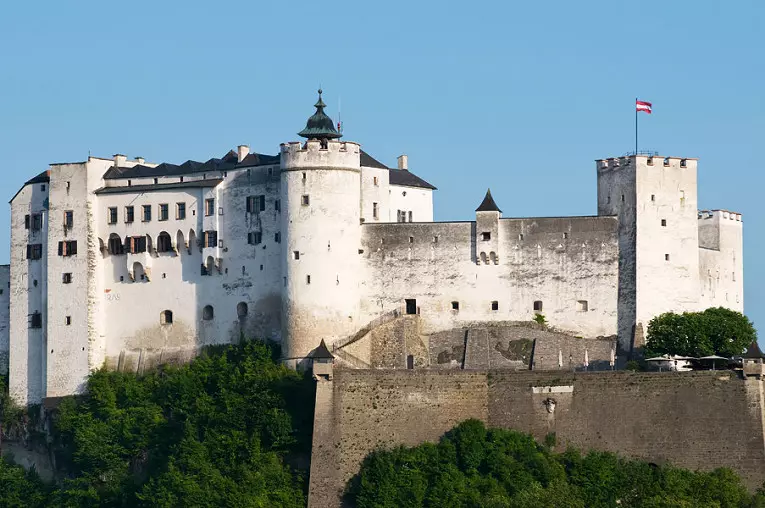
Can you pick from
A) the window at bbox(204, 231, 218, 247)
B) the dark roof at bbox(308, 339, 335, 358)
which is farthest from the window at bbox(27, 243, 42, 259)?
the dark roof at bbox(308, 339, 335, 358)

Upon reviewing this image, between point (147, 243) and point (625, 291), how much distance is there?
2077cm

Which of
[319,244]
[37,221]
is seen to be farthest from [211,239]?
[37,221]

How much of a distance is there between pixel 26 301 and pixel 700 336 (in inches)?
1191

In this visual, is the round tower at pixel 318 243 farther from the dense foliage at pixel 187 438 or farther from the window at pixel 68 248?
the window at pixel 68 248

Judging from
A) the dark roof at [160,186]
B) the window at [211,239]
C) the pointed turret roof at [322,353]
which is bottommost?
the pointed turret roof at [322,353]

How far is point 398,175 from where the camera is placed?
91.5 m

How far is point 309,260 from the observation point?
8488 centimetres

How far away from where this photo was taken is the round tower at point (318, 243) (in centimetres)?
8450

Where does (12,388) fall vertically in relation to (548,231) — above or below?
below

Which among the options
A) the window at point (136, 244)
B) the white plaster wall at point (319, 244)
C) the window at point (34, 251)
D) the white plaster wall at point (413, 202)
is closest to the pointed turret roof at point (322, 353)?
the white plaster wall at point (319, 244)

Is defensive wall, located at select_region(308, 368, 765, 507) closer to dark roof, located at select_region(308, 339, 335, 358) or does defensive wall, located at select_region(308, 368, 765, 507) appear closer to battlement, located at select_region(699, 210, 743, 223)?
dark roof, located at select_region(308, 339, 335, 358)

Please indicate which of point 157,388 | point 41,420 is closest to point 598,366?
point 157,388

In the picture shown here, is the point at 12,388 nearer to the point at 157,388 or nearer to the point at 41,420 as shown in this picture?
the point at 41,420

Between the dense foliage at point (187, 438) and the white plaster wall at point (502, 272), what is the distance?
19.5 ft
